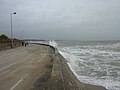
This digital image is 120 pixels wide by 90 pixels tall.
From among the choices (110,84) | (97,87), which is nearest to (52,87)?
(97,87)

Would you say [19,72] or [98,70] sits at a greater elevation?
[19,72]

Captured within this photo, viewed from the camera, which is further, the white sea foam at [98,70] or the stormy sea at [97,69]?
the stormy sea at [97,69]

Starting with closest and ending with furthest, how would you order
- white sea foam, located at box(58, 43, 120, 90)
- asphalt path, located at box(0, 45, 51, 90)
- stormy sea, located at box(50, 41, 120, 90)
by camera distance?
asphalt path, located at box(0, 45, 51, 90) → white sea foam, located at box(58, 43, 120, 90) → stormy sea, located at box(50, 41, 120, 90)

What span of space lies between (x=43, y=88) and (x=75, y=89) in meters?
2.11

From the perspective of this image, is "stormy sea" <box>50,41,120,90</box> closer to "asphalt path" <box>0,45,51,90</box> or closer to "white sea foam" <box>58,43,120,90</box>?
"white sea foam" <box>58,43,120,90</box>

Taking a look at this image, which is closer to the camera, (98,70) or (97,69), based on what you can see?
(98,70)

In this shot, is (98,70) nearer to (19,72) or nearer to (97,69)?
(97,69)

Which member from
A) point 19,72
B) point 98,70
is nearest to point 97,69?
point 98,70

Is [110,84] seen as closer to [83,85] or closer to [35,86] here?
[83,85]

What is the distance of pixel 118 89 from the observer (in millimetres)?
11359

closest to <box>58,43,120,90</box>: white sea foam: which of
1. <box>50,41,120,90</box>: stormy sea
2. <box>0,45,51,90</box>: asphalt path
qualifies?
<box>50,41,120,90</box>: stormy sea

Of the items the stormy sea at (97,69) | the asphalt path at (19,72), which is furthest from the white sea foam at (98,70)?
the asphalt path at (19,72)

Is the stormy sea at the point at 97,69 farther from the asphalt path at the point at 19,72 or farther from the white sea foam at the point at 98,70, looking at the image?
the asphalt path at the point at 19,72

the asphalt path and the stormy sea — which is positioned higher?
the asphalt path
